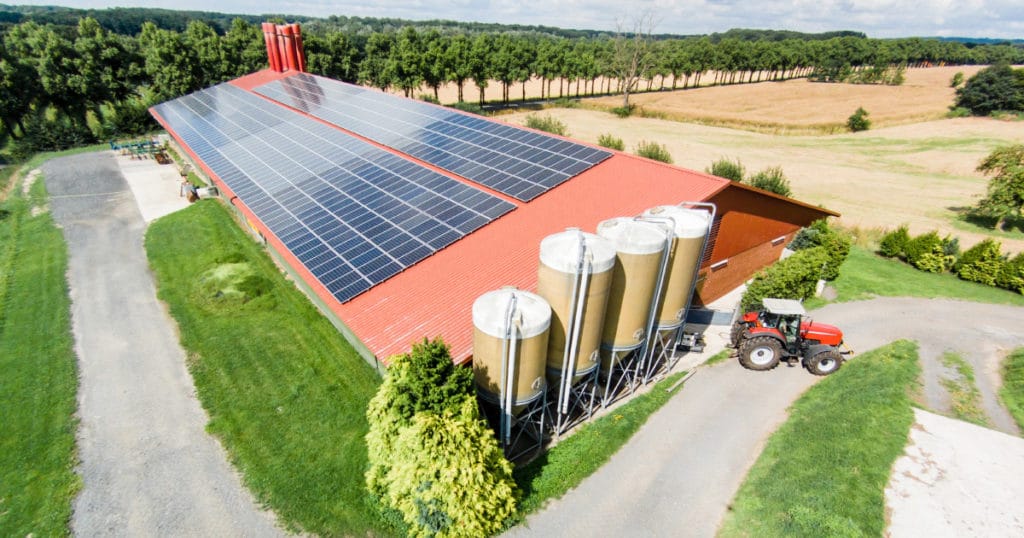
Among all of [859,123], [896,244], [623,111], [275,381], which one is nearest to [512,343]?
[275,381]

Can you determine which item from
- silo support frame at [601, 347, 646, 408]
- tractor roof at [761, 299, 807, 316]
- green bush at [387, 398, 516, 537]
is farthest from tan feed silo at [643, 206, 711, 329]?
green bush at [387, 398, 516, 537]

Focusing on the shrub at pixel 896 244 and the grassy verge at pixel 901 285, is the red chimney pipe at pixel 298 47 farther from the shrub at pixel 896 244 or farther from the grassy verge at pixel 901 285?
the shrub at pixel 896 244

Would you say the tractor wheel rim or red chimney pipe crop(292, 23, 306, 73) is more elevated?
red chimney pipe crop(292, 23, 306, 73)

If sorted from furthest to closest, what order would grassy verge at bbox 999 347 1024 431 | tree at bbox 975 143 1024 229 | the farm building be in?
tree at bbox 975 143 1024 229
grassy verge at bbox 999 347 1024 431
the farm building

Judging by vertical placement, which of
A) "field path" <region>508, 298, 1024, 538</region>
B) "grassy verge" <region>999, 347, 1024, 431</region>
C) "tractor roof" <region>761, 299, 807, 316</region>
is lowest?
"field path" <region>508, 298, 1024, 538</region>

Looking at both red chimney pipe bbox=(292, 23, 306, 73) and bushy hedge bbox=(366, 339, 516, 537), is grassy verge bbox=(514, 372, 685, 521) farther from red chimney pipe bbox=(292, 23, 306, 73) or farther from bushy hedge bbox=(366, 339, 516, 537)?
red chimney pipe bbox=(292, 23, 306, 73)

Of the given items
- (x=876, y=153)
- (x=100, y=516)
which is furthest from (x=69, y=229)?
(x=876, y=153)

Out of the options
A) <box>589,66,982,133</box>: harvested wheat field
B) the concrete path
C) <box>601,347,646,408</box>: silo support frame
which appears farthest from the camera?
<box>589,66,982,133</box>: harvested wheat field
